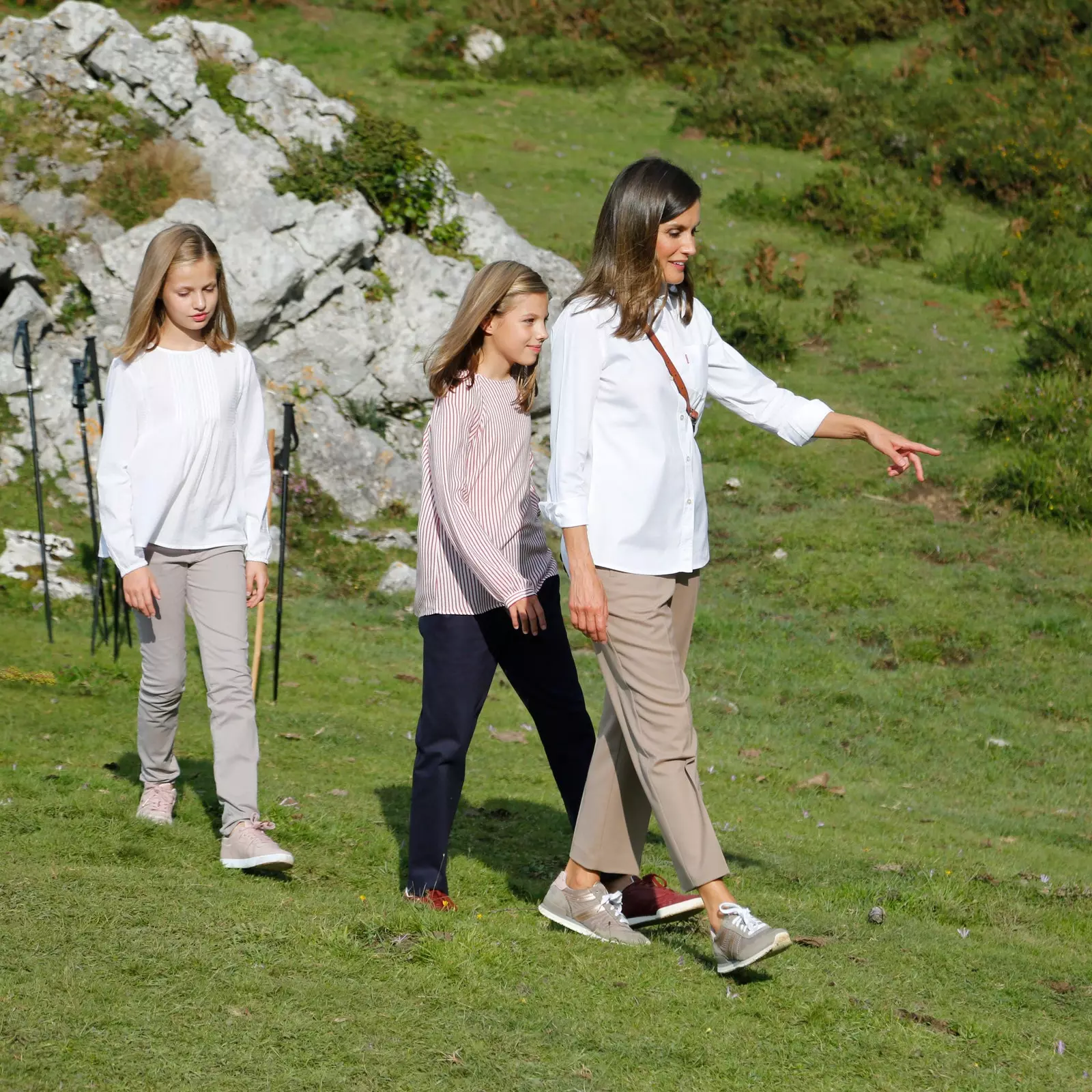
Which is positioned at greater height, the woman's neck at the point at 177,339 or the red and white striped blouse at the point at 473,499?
the woman's neck at the point at 177,339

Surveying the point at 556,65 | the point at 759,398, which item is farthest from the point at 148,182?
the point at 556,65

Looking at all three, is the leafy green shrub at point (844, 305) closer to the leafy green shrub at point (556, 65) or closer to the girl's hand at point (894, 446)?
the leafy green shrub at point (556, 65)

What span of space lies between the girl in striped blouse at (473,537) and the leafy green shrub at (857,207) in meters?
14.6

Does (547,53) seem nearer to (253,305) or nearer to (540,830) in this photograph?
(253,305)

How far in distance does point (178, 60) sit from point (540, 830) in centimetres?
1025

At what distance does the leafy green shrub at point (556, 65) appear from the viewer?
23391 millimetres

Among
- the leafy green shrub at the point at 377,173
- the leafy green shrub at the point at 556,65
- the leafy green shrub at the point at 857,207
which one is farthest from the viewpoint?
the leafy green shrub at the point at 556,65

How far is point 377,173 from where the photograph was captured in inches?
523

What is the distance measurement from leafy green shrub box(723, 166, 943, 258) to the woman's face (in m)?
14.7

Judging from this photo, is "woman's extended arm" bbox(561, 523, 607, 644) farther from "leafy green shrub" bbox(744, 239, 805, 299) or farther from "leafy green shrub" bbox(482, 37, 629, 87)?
"leafy green shrub" bbox(482, 37, 629, 87)

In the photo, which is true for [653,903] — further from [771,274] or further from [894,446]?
[771,274]

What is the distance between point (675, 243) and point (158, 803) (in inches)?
113

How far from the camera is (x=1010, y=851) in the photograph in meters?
6.36

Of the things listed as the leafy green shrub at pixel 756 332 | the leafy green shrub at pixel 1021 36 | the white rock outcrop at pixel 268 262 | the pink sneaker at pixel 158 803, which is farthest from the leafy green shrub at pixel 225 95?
the leafy green shrub at pixel 1021 36
